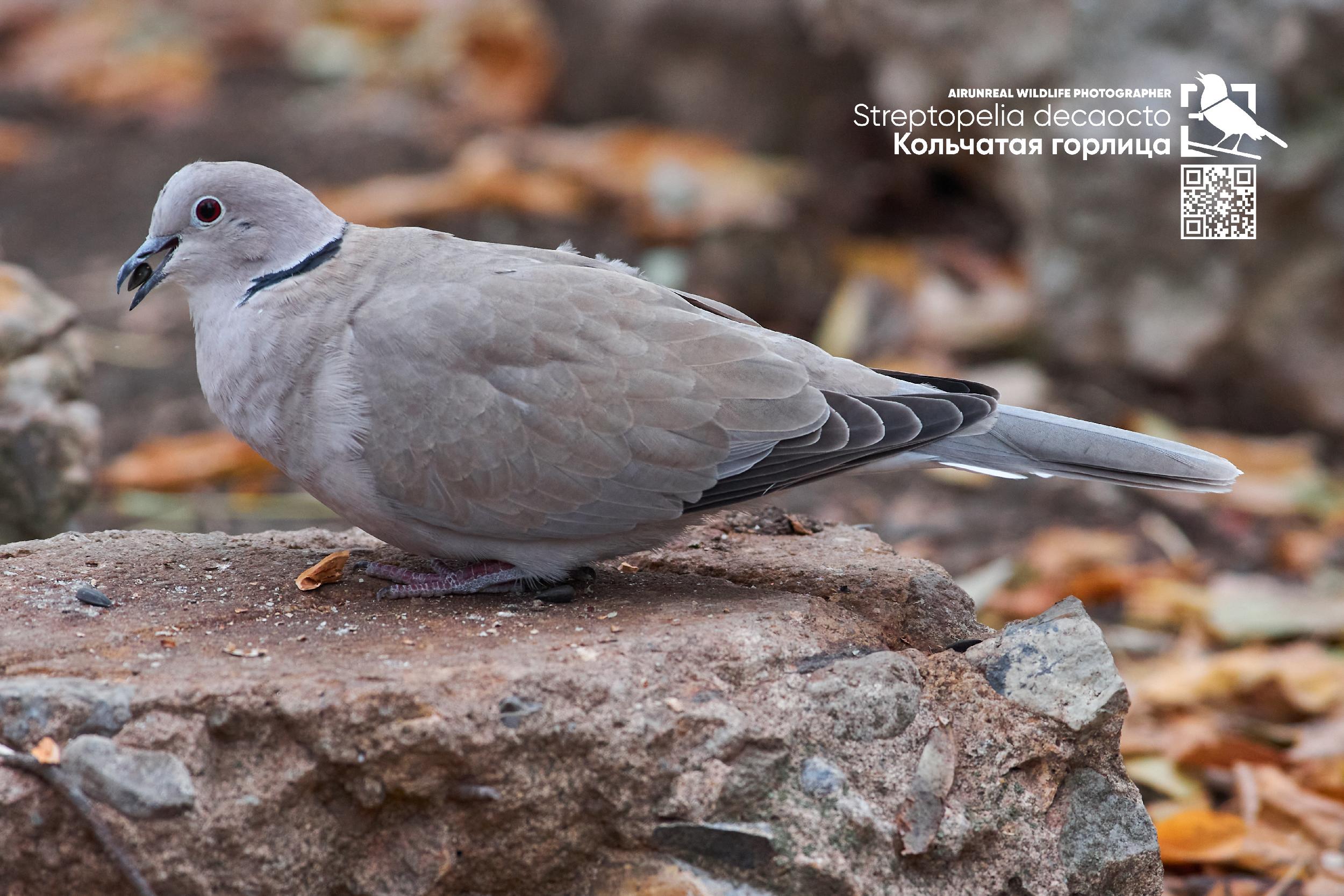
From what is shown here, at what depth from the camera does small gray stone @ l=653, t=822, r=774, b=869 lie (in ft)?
9.82

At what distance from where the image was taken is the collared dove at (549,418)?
3.55 metres

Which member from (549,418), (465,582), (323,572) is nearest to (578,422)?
(549,418)

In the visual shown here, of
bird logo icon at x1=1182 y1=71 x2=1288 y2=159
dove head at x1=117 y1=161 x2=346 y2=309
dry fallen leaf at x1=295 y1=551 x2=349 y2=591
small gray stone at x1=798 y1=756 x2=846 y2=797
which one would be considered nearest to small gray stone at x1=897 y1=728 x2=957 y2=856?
small gray stone at x1=798 y1=756 x2=846 y2=797

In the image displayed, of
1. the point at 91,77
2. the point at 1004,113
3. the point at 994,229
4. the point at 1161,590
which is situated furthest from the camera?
the point at 91,77

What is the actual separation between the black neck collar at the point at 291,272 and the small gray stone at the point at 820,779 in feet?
6.04

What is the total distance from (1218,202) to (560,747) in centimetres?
520

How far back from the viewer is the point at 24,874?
2.83 m

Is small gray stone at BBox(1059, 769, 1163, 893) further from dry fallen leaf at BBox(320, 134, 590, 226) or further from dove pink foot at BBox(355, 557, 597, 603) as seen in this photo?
dry fallen leaf at BBox(320, 134, 590, 226)

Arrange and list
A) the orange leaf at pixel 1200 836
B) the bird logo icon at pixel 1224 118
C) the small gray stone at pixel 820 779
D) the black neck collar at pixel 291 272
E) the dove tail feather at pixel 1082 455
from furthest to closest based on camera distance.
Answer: the bird logo icon at pixel 1224 118, the orange leaf at pixel 1200 836, the black neck collar at pixel 291 272, the dove tail feather at pixel 1082 455, the small gray stone at pixel 820 779

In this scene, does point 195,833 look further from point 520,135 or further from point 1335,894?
point 520,135

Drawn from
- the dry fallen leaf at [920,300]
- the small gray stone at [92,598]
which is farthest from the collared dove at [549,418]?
the dry fallen leaf at [920,300]

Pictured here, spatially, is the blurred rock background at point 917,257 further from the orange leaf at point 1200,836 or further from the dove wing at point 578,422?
the dove wing at point 578,422

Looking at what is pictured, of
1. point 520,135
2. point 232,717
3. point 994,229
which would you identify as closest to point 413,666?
point 232,717

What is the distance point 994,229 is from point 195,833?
7.43 meters
